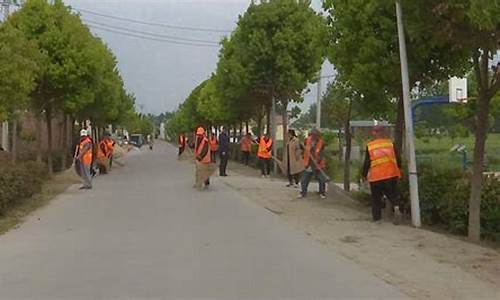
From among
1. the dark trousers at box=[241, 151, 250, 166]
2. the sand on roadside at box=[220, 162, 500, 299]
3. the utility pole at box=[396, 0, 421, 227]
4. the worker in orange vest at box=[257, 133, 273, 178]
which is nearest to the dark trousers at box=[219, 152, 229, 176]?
the worker in orange vest at box=[257, 133, 273, 178]

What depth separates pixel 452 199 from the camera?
12906mm

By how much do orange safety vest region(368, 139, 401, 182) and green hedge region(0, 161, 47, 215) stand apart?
21.0 ft

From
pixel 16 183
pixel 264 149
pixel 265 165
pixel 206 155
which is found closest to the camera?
pixel 16 183

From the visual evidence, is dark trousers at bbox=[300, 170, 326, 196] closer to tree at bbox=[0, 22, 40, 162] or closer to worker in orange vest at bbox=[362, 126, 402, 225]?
worker in orange vest at bbox=[362, 126, 402, 225]

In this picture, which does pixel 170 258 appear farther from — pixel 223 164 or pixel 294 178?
pixel 223 164

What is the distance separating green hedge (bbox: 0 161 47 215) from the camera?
582 inches

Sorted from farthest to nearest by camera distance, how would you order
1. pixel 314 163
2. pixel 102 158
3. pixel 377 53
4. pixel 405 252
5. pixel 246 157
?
pixel 246 157
pixel 102 158
pixel 314 163
pixel 377 53
pixel 405 252

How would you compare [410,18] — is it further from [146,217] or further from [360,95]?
[146,217]

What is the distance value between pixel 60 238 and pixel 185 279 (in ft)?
13.0

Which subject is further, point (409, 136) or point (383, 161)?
point (383, 161)

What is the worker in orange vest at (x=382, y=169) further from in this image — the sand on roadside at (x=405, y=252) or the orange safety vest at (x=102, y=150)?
the orange safety vest at (x=102, y=150)

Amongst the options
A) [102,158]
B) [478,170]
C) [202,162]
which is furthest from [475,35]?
[102,158]

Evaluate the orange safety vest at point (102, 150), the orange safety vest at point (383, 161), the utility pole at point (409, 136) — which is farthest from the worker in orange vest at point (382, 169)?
the orange safety vest at point (102, 150)

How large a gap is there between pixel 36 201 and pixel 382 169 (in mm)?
8056
